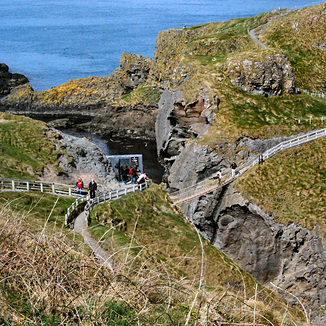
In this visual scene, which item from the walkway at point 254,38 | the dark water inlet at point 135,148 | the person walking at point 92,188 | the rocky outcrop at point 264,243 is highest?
the walkway at point 254,38

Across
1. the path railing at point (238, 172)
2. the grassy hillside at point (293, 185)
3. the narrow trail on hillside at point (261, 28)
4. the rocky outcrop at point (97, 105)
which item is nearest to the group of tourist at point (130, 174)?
the path railing at point (238, 172)

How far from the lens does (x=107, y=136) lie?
332ft

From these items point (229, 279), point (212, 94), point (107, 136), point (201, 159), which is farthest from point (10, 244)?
point (107, 136)

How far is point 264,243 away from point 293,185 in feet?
20.2

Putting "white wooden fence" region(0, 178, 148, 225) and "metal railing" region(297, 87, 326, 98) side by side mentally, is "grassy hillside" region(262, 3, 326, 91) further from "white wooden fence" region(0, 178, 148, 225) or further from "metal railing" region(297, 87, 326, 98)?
"white wooden fence" region(0, 178, 148, 225)

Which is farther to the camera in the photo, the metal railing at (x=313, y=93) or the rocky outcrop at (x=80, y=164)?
the metal railing at (x=313, y=93)

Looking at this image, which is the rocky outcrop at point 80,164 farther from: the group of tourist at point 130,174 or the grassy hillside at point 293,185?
the grassy hillside at point 293,185

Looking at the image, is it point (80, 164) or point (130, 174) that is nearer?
point (130, 174)

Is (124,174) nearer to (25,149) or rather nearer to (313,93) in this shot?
(25,149)

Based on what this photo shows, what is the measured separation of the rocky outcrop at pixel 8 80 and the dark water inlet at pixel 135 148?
59074 millimetres

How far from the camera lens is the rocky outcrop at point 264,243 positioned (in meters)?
36.3

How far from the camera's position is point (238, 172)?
145ft

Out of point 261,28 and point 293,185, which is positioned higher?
point 261,28

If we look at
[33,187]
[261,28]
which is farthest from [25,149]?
[261,28]
